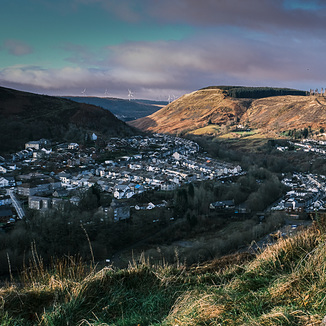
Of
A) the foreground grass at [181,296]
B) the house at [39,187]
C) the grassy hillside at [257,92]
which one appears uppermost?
the grassy hillside at [257,92]

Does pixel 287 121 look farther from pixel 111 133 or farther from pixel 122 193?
pixel 122 193

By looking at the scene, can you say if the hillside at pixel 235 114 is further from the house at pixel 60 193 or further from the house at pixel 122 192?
the house at pixel 60 193

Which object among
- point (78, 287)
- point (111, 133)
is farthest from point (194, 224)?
point (111, 133)

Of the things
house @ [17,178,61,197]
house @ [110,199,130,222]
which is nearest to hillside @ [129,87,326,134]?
house @ [17,178,61,197]

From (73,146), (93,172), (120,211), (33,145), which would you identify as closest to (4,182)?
(93,172)

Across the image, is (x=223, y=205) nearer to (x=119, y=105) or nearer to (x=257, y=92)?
(x=257, y=92)

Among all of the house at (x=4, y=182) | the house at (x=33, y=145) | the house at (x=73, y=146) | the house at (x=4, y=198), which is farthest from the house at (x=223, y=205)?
the house at (x=33, y=145)
